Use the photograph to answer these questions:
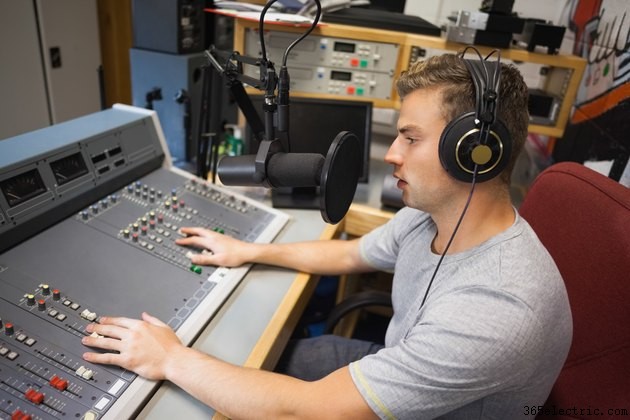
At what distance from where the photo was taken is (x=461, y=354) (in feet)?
2.29

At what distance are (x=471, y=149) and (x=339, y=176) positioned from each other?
0.76 ft

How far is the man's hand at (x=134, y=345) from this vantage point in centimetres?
80

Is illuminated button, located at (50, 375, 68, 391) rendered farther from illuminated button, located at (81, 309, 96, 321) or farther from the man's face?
the man's face

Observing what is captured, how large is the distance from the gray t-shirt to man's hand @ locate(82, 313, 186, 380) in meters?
0.34

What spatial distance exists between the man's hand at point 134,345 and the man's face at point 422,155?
54 centimetres

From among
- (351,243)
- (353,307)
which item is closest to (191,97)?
(351,243)

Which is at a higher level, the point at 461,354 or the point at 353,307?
the point at 461,354

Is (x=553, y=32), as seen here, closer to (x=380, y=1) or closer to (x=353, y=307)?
(x=380, y=1)

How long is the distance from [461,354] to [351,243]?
2.01 feet

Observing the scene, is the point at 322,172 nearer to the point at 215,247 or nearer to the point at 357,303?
the point at 215,247

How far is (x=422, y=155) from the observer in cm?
85

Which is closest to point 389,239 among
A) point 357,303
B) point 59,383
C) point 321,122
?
point 357,303

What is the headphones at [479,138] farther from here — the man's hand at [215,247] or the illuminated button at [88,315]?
the illuminated button at [88,315]

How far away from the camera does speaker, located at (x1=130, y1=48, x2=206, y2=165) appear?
5.36 feet
